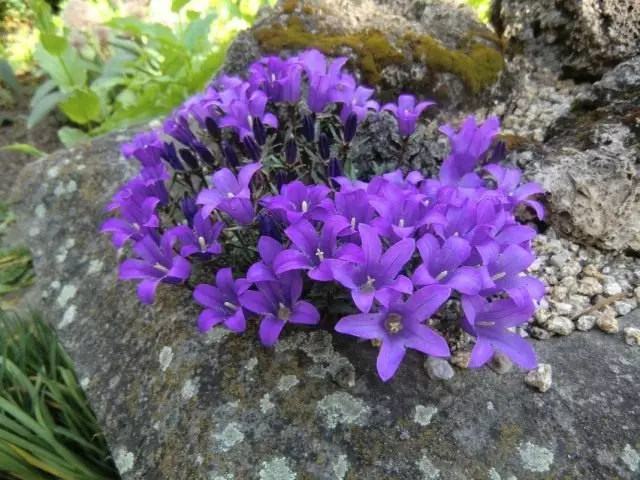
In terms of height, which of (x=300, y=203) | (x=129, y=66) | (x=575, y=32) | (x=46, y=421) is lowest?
(x=46, y=421)

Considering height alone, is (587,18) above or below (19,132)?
above

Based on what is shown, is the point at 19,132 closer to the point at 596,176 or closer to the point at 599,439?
the point at 596,176

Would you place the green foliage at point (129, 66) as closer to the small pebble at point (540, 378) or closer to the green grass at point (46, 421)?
the green grass at point (46, 421)

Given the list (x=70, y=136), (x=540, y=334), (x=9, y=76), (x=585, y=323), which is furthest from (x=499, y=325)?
(x=9, y=76)

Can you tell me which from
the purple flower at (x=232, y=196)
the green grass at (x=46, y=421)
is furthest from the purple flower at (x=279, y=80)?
the green grass at (x=46, y=421)

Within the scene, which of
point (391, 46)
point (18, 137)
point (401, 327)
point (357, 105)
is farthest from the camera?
point (18, 137)

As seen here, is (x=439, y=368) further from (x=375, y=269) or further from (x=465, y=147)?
(x=465, y=147)

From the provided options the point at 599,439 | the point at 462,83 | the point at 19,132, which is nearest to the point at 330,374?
the point at 599,439
